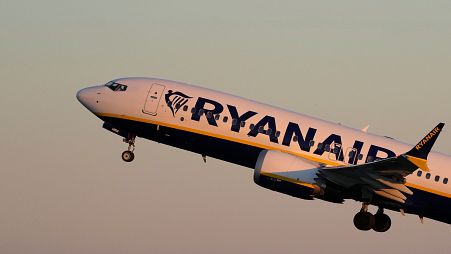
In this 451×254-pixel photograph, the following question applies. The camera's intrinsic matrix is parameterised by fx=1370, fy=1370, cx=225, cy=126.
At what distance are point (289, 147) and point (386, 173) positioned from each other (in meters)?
5.42

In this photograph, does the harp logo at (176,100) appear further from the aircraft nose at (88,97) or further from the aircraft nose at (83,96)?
the aircraft nose at (83,96)

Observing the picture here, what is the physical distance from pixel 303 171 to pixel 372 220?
4593mm

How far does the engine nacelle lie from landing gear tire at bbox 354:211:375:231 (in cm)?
287

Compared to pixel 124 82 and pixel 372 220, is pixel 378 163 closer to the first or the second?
pixel 372 220

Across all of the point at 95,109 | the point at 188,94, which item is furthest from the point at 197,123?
the point at 95,109

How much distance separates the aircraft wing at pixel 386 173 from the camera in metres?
61.5

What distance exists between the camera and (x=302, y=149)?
67.4 meters

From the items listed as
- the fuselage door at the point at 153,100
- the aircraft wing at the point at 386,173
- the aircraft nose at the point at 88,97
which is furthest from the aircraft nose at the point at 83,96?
the aircraft wing at the point at 386,173

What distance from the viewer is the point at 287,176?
65500 mm

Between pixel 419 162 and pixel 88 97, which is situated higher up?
pixel 88 97

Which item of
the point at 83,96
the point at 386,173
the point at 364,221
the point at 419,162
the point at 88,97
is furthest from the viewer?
the point at 83,96

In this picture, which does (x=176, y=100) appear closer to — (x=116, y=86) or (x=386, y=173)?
(x=116, y=86)

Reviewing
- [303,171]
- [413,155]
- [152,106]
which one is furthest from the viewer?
[152,106]

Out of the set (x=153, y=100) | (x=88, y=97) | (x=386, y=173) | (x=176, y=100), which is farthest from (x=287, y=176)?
(x=88, y=97)
